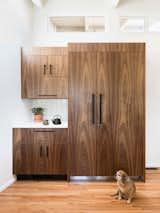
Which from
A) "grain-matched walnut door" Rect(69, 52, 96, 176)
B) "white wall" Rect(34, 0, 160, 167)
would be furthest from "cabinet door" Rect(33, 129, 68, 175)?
"white wall" Rect(34, 0, 160, 167)

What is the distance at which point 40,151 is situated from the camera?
3.50m

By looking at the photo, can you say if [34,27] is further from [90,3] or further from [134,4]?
[134,4]

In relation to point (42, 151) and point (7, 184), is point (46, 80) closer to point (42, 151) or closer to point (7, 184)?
point (42, 151)

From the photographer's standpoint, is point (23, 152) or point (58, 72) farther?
point (58, 72)

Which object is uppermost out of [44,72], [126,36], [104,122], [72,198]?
[126,36]

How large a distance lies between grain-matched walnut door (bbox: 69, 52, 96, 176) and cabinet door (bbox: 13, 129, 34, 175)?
0.65 metres

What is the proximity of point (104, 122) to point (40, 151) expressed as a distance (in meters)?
1.12

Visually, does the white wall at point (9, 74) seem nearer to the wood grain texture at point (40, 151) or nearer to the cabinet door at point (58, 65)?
the wood grain texture at point (40, 151)

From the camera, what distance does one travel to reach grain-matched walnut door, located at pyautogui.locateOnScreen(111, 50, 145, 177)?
343cm

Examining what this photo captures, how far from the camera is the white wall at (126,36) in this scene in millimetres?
4250

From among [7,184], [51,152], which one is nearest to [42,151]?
[51,152]

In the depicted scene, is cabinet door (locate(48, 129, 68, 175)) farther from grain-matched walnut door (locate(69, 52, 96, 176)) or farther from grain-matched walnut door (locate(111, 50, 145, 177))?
grain-matched walnut door (locate(111, 50, 145, 177))

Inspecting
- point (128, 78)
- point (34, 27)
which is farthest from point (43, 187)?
point (34, 27)

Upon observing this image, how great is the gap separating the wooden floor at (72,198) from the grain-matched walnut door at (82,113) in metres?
0.32
